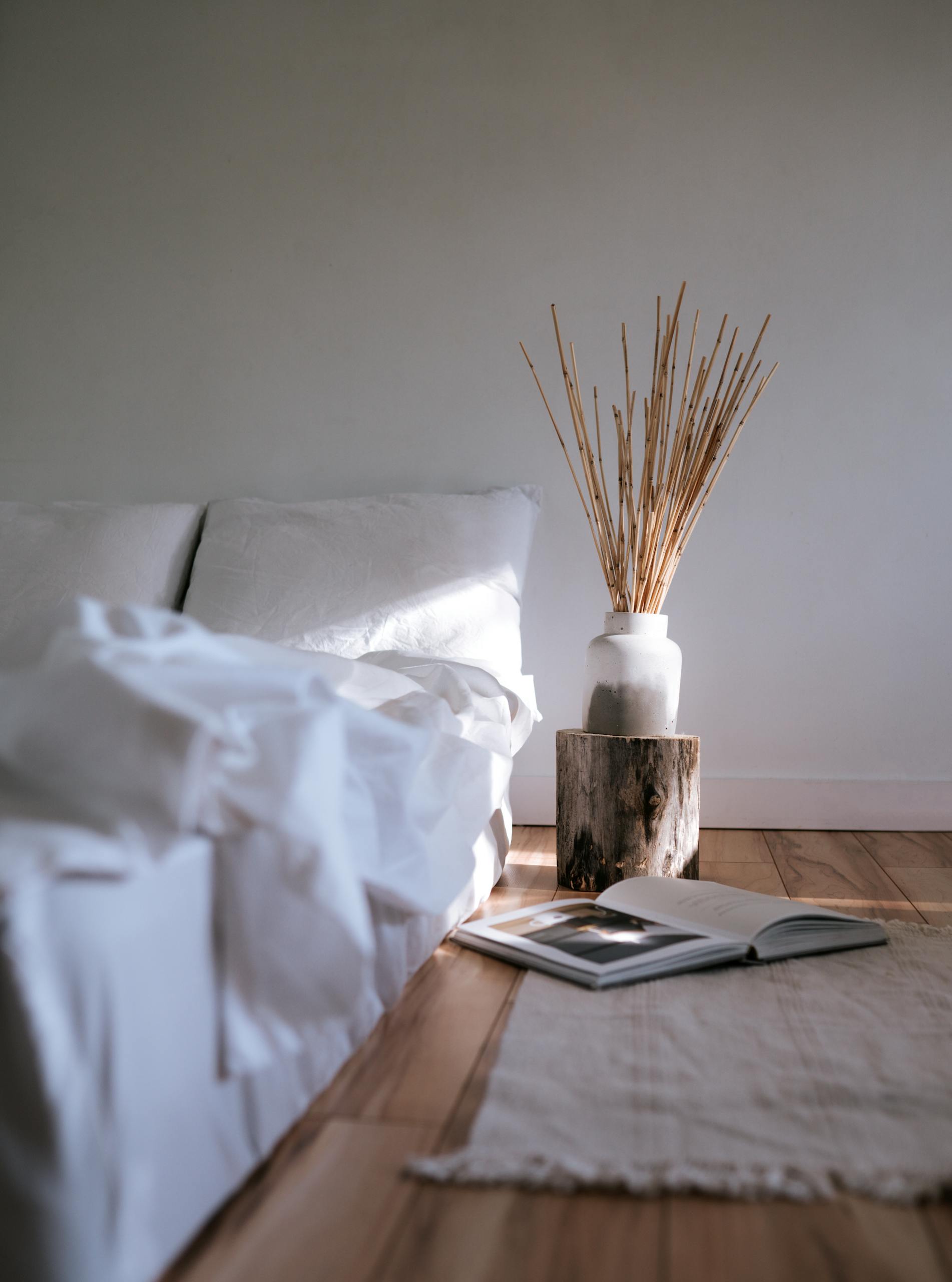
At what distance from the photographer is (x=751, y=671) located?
8.17ft

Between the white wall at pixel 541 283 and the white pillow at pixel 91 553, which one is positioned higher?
the white wall at pixel 541 283

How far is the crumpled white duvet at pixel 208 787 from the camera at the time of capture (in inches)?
26.4

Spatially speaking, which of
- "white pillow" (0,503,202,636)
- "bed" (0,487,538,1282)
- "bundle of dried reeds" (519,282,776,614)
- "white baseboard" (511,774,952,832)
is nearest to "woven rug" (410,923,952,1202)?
"bed" (0,487,538,1282)

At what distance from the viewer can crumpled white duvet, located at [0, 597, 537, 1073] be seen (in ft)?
2.20

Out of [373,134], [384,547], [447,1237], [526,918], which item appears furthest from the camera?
[373,134]

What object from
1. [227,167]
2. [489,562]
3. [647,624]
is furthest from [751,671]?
[227,167]

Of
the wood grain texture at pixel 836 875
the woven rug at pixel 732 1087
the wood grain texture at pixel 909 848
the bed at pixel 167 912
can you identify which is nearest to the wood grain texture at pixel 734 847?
the wood grain texture at pixel 836 875

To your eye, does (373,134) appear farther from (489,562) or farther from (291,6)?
(489,562)

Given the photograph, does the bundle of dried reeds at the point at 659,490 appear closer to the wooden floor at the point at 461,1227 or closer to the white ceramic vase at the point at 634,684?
the white ceramic vase at the point at 634,684

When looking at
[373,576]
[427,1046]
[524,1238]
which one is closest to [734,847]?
[373,576]

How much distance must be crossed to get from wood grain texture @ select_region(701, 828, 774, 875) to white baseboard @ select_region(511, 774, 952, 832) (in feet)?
0.13

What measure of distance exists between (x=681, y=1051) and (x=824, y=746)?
1.58 m

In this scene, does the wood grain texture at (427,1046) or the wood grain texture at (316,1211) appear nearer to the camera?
the wood grain texture at (316,1211)

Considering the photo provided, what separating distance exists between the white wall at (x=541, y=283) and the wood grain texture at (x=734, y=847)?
2.4 inches
